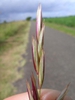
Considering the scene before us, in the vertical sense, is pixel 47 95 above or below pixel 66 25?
above

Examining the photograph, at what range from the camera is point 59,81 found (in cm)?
748

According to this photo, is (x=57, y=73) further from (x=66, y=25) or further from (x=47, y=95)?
(x=66, y=25)

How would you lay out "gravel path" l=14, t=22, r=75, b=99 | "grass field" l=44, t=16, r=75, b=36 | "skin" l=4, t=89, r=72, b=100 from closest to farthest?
"skin" l=4, t=89, r=72, b=100 → "gravel path" l=14, t=22, r=75, b=99 → "grass field" l=44, t=16, r=75, b=36

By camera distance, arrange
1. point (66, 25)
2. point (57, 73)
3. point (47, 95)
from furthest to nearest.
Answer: point (66, 25) → point (57, 73) → point (47, 95)

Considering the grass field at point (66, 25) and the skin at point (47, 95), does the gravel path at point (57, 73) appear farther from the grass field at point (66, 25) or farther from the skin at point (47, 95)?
the grass field at point (66, 25)

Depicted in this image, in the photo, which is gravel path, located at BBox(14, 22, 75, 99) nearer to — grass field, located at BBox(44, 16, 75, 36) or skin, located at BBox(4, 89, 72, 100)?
skin, located at BBox(4, 89, 72, 100)

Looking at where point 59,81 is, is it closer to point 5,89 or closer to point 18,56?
point 5,89

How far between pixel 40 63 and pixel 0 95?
19.1 ft

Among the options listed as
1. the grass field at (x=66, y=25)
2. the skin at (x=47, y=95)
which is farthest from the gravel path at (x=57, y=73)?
the grass field at (x=66, y=25)

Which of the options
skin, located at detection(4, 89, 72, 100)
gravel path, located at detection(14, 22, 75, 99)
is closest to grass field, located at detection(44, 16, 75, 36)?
gravel path, located at detection(14, 22, 75, 99)

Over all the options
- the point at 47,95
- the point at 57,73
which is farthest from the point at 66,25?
the point at 47,95

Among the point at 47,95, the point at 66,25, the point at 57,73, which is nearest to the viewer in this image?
the point at 47,95

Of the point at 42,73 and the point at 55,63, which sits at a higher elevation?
the point at 42,73

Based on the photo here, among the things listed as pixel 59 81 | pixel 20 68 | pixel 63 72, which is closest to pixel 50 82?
pixel 59 81
